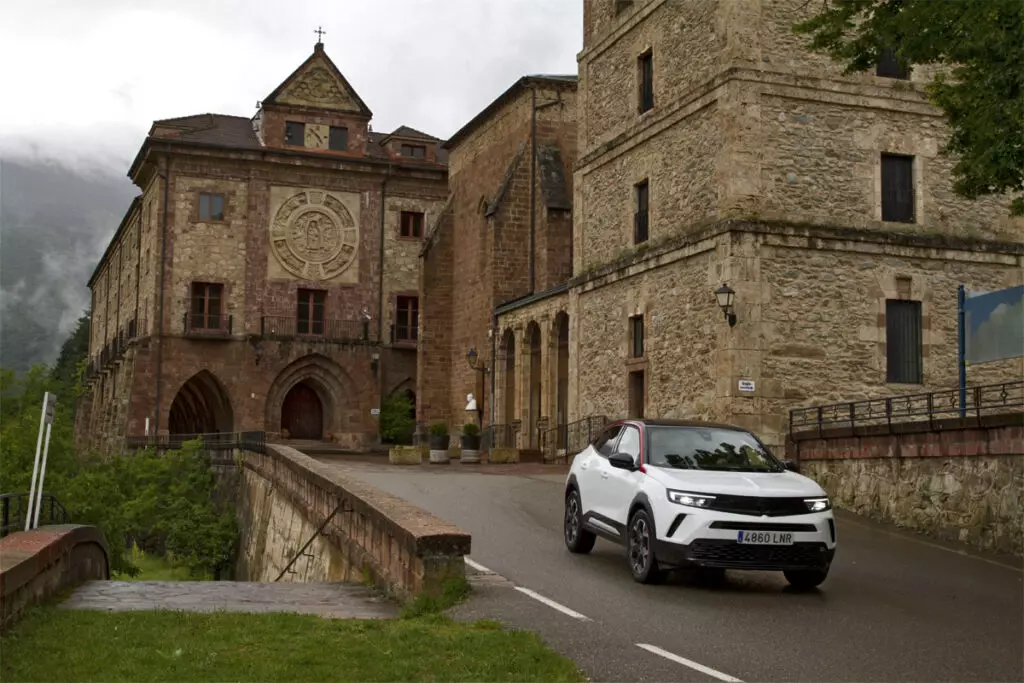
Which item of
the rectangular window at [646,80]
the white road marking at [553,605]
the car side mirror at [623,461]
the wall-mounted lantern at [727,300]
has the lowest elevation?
the white road marking at [553,605]

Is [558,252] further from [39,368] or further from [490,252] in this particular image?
[39,368]

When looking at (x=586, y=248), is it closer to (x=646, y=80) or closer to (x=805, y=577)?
(x=646, y=80)

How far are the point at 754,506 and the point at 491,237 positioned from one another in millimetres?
30268

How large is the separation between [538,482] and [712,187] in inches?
271

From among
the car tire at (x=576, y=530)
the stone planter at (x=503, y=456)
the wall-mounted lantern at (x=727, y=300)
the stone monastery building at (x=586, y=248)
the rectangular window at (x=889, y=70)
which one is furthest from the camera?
the stone planter at (x=503, y=456)

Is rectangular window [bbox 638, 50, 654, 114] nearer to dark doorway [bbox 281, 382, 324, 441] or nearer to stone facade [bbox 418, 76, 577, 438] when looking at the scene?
stone facade [bbox 418, 76, 577, 438]

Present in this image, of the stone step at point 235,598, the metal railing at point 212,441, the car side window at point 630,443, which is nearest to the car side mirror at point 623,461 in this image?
the car side window at point 630,443

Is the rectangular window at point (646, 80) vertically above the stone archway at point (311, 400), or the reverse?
the rectangular window at point (646, 80)

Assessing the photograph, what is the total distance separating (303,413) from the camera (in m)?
52.5

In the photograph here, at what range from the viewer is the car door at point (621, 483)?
41.5ft

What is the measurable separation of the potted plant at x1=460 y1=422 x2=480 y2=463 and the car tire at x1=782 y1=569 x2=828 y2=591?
2267 cm

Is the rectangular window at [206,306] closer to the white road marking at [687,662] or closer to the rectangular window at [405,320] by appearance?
the rectangular window at [405,320]

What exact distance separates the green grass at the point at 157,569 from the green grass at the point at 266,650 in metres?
20.9

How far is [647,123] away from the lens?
2764 cm
